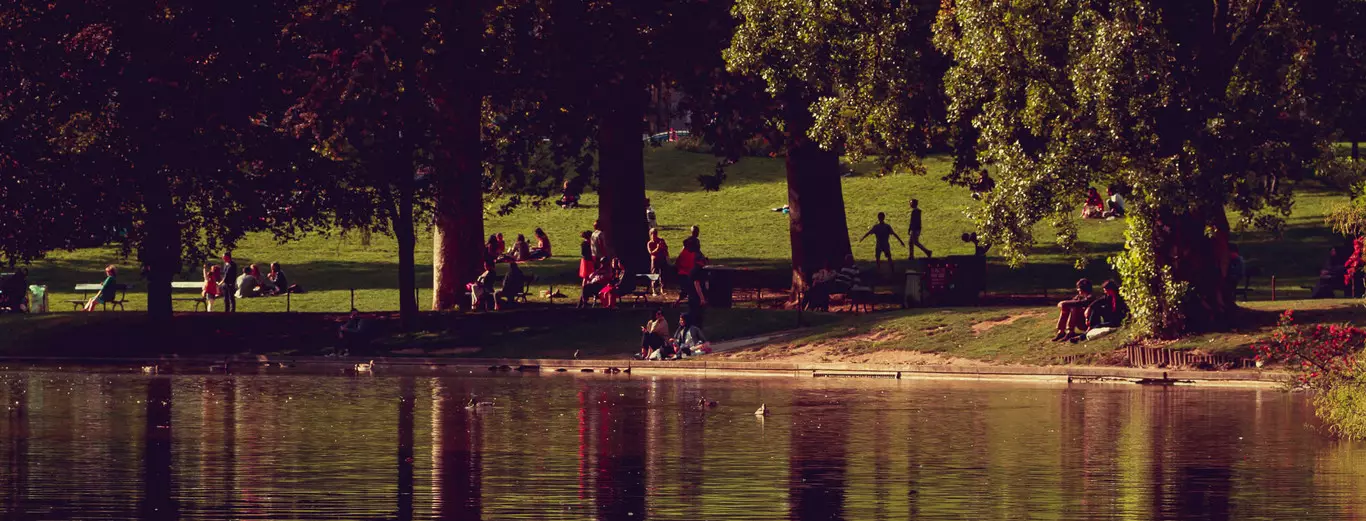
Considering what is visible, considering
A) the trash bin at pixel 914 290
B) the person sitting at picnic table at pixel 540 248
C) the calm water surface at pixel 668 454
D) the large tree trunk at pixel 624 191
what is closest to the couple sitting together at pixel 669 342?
the calm water surface at pixel 668 454

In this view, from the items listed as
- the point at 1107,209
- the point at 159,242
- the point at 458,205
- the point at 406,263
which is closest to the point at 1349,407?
the point at 406,263

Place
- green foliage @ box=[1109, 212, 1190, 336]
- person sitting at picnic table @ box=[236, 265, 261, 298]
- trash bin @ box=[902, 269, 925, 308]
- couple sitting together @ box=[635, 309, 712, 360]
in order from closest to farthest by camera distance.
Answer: green foliage @ box=[1109, 212, 1190, 336]
couple sitting together @ box=[635, 309, 712, 360]
trash bin @ box=[902, 269, 925, 308]
person sitting at picnic table @ box=[236, 265, 261, 298]

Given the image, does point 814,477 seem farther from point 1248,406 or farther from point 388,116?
point 388,116

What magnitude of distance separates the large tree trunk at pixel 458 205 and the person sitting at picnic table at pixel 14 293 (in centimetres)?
906

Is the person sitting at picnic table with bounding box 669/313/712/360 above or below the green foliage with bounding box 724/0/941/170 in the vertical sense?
below

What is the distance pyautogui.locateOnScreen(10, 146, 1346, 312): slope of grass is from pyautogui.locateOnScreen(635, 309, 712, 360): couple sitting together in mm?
9102

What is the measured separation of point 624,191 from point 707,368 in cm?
1152

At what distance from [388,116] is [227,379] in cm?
770

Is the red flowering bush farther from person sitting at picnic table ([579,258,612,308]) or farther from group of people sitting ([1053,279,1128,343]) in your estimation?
person sitting at picnic table ([579,258,612,308])

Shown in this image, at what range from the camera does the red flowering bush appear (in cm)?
2241

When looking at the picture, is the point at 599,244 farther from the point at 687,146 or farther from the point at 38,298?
the point at 687,146

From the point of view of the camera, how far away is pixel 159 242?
3959cm

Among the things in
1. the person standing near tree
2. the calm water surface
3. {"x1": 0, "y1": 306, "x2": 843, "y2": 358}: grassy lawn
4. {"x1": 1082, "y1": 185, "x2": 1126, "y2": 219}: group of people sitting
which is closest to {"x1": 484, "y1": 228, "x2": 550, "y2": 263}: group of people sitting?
the person standing near tree

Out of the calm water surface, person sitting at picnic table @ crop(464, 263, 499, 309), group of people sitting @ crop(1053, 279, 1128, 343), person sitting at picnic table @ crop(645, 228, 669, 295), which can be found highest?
person sitting at picnic table @ crop(645, 228, 669, 295)
